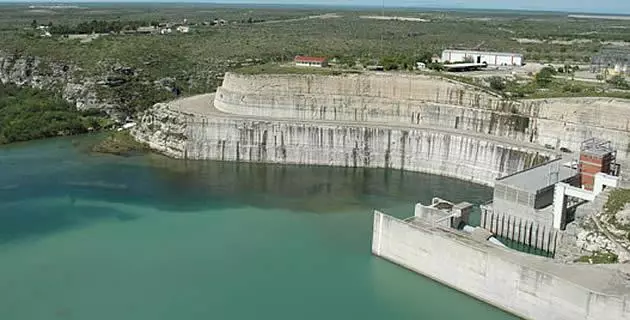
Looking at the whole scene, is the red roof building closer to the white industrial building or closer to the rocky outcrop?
the rocky outcrop

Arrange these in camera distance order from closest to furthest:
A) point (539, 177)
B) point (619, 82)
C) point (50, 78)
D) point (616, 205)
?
point (616, 205), point (539, 177), point (619, 82), point (50, 78)

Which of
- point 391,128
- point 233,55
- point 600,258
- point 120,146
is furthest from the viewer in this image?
point 233,55

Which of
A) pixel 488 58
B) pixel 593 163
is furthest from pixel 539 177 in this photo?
pixel 488 58

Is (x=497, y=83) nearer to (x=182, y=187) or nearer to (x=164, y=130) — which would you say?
(x=182, y=187)

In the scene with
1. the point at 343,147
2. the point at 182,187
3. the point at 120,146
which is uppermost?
the point at 343,147

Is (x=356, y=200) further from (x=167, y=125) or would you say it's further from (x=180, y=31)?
(x=180, y=31)

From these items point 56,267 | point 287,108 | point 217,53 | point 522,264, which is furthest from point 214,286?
point 217,53

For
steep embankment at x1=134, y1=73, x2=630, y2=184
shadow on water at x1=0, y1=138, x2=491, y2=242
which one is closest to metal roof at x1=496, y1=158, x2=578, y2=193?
shadow on water at x1=0, y1=138, x2=491, y2=242
